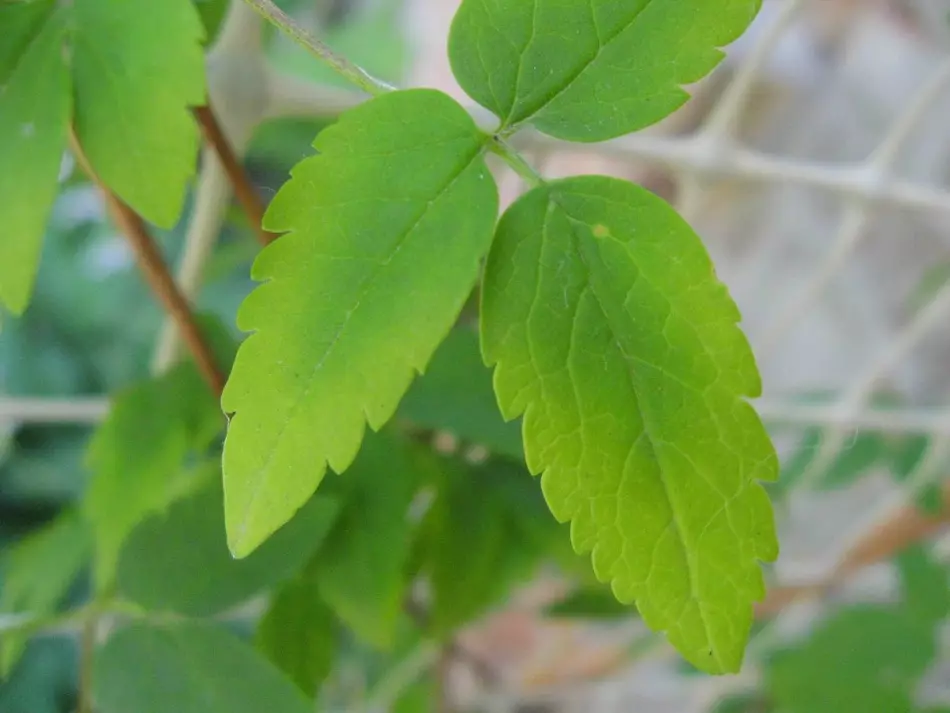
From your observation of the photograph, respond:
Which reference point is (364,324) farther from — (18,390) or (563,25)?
(18,390)

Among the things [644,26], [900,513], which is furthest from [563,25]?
[900,513]

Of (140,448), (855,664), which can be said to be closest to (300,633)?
(140,448)

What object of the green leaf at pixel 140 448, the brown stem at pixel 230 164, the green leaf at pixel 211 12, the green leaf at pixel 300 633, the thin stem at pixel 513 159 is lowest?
the green leaf at pixel 300 633

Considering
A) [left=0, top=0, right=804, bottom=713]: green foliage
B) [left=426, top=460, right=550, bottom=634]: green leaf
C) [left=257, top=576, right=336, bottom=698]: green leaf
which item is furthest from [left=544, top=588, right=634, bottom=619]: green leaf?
[left=0, top=0, right=804, bottom=713]: green foliage

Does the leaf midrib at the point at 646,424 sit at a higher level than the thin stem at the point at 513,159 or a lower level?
lower

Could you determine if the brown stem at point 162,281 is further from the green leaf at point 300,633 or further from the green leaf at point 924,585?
the green leaf at point 924,585

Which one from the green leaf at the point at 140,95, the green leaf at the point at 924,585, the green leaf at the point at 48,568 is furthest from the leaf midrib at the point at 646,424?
the green leaf at the point at 924,585
